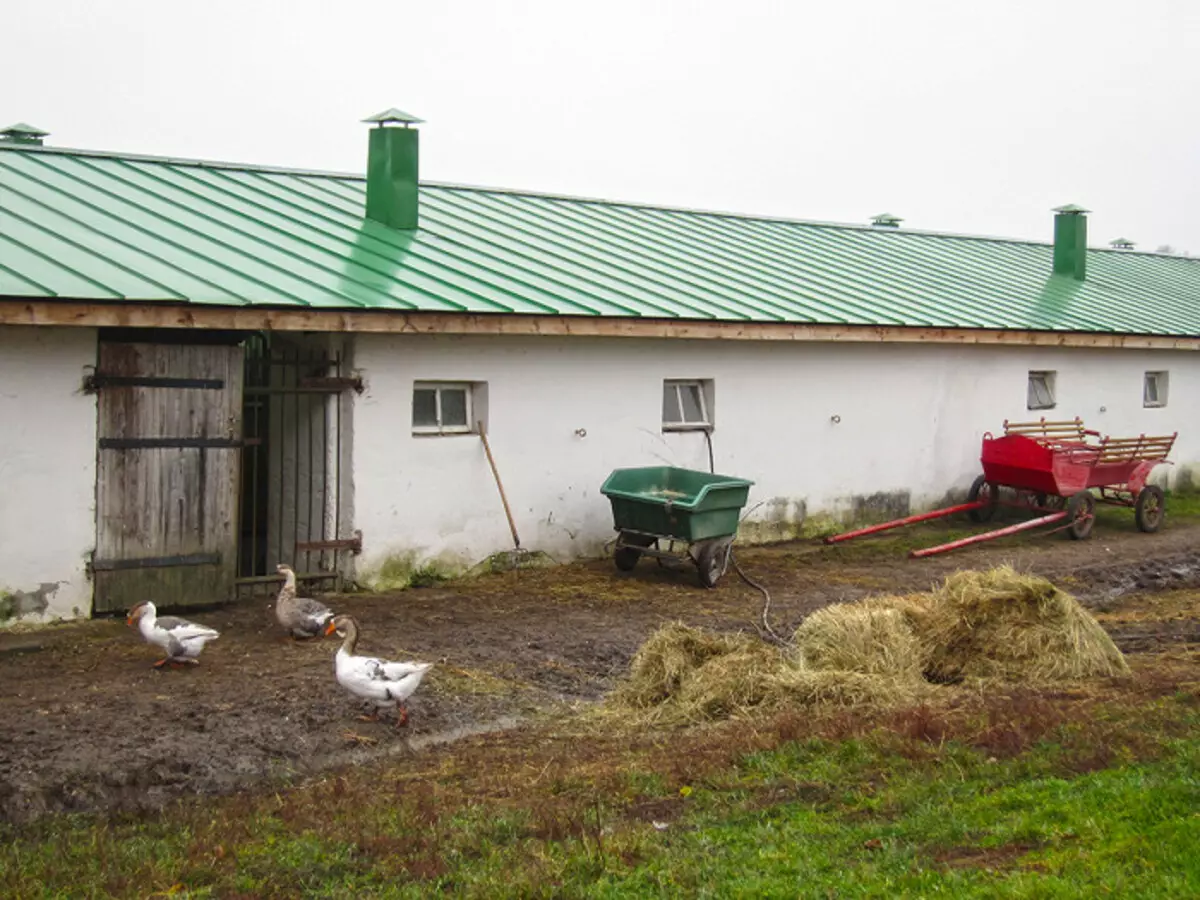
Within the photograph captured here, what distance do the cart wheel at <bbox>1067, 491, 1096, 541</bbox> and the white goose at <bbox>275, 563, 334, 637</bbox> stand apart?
1073cm

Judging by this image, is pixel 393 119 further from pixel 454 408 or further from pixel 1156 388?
pixel 1156 388

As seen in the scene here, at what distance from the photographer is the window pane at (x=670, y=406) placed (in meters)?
17.1

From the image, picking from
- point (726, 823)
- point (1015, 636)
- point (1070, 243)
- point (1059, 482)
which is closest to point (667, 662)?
point (1015, 636)

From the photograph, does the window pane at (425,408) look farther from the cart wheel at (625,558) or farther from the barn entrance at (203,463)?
the cart wheel at (625,558)

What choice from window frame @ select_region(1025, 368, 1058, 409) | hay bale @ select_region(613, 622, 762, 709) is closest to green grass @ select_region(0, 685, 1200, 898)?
hay bale @ select_region(613, 622, 762, 709)

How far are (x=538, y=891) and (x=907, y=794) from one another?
2.19m

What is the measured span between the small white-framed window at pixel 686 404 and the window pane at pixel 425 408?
10.2 feet

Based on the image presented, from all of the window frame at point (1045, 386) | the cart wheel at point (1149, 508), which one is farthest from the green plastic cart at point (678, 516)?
the window frame at point (1045, 386)

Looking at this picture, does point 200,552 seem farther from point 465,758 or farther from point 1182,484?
point 1182,484

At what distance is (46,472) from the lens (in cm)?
1216

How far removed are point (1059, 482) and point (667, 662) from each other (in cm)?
1004

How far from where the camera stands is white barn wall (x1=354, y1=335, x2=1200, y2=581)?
47.5 feet

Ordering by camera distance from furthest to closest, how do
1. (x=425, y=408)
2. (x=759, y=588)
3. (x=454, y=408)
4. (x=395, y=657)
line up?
(x=454, y=408), (x=425, y=408), (x=759, y=588), (x=395, y=657)

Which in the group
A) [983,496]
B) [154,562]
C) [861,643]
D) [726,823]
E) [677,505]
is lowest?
[726,823]
